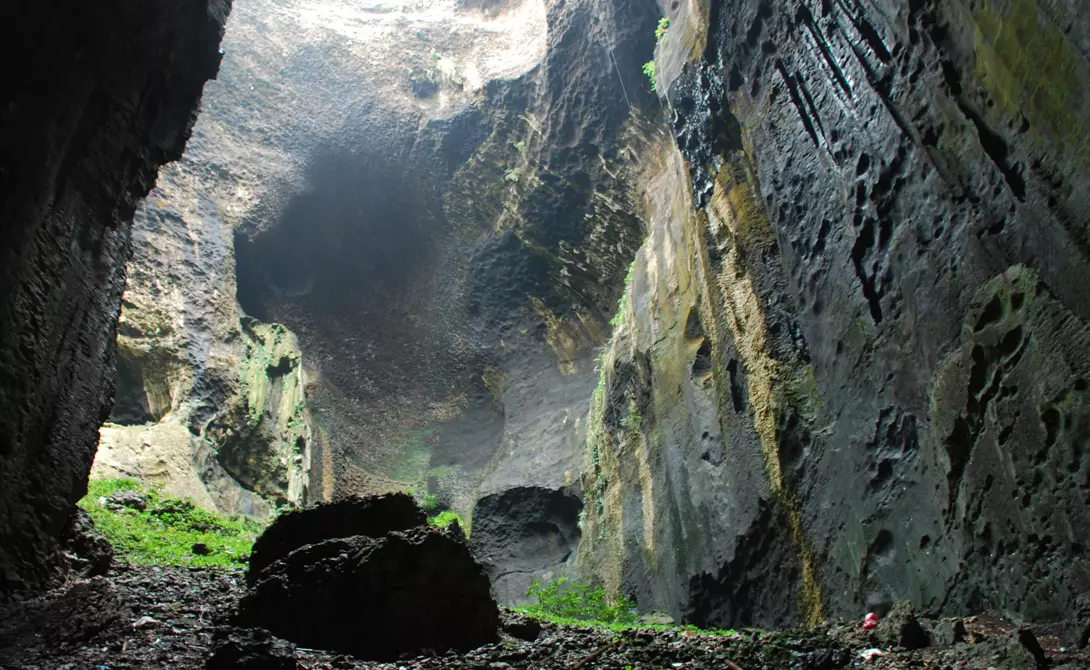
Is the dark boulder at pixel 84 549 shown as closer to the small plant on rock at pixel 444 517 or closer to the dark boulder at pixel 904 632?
the dark boulder at pixel 904 632

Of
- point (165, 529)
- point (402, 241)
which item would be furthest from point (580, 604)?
point (402, 241)

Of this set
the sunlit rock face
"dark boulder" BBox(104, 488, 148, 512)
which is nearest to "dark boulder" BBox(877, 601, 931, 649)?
"dark boulder" BBox(104, 488, 148, 512)

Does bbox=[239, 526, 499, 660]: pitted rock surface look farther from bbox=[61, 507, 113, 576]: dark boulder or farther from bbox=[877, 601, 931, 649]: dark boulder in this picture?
bbox=[877, 601, 931, 649]: dark boulder

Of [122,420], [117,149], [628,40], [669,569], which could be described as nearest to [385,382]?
[122,420]

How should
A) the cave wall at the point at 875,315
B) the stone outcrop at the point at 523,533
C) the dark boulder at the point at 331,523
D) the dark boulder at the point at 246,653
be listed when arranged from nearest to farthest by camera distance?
the dark boulder at the point at 246,653
the cave wall at the point at 875,315
the dark boulder at the point at 331,523
the stone outcrop at the point at 523,533

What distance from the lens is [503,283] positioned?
18.3 metres

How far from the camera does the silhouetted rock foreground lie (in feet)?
14.3

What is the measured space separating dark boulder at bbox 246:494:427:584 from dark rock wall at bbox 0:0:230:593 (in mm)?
1323

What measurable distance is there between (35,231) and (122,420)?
9467 millimetres

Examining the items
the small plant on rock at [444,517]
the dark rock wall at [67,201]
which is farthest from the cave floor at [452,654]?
the small plant on rock at [444,517]

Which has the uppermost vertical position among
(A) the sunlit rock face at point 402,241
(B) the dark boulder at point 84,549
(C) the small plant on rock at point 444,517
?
(A) the sunlit rock face at point 402,241

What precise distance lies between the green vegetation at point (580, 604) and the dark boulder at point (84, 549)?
16.6 ft

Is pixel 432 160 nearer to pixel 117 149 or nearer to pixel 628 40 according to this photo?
pixel 628 40

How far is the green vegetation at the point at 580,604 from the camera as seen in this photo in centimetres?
945
